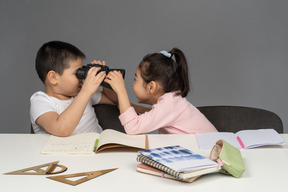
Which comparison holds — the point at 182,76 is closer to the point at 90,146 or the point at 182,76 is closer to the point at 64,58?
the point at 64,58

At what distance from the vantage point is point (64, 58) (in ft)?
7.28

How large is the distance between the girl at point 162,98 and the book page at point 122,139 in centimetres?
10

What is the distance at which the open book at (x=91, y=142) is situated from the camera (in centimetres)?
159

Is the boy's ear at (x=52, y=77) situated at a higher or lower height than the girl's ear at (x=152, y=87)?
higher

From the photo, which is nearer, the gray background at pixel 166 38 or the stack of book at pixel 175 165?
the stack of book at pixel 175 165

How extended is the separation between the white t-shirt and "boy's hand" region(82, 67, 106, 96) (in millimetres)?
233

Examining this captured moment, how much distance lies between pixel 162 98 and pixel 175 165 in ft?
2.92

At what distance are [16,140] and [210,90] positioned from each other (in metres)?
2.50

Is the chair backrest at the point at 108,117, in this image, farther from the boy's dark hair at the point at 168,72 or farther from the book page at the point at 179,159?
the book page at the point at 179,159

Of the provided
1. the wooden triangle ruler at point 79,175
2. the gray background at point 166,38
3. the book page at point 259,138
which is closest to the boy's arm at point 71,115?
the wooden triangle ruler at point 79,175

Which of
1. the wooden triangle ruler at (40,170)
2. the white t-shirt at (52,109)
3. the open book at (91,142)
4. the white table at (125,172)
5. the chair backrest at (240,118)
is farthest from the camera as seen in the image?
the chair backrest at (240,118)

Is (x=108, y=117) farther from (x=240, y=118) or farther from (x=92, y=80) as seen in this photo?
(x=240, y=118)

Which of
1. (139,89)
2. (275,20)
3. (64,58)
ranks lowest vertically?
(139,89)

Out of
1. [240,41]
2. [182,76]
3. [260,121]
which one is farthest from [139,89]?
[240,41]
